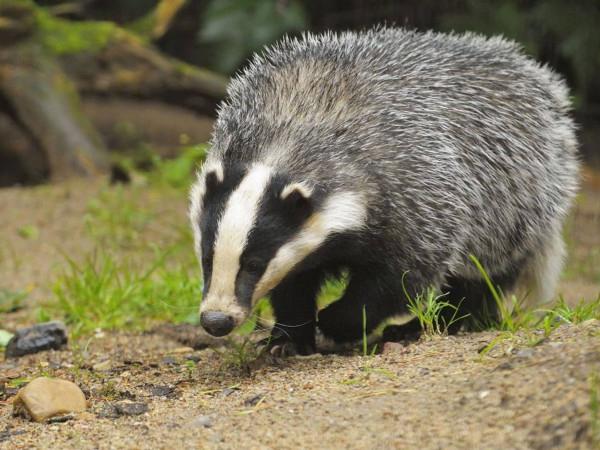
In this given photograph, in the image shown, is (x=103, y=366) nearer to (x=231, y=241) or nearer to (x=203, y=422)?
(x=231, y=241)

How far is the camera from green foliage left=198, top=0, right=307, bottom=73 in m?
9.69

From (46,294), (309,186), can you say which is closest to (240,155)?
(309,186)

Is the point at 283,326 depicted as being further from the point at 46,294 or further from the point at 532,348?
the point at 46,294

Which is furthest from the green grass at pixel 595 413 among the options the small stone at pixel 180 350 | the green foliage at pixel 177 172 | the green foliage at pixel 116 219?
the green foliage at pixel 177 172

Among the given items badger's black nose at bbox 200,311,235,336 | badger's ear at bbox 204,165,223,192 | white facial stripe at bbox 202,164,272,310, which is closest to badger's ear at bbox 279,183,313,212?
white facial stripe at bbox 202,164,272,310

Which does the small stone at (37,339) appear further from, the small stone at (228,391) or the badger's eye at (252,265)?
the badger's eye at (252,265)

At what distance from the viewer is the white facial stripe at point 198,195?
3914 mm

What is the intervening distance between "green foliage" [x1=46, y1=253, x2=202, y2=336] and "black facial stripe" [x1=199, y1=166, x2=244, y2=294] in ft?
4.98

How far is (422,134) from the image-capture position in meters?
4.39

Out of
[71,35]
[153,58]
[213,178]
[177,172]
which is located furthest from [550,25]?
[213,178]

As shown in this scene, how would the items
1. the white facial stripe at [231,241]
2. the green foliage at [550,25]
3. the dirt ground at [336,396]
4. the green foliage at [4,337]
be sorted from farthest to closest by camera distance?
the green foliage at [550,25] < the green foliage at [4,337] < the white facial stripe at [231,241] < the dirt ground at [336,396]

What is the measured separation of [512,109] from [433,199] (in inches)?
34.8

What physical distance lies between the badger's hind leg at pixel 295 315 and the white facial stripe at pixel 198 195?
2.00 ft

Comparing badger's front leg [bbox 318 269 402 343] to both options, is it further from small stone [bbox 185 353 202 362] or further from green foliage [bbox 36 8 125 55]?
green foliage [bbox 36 8 125 55]
